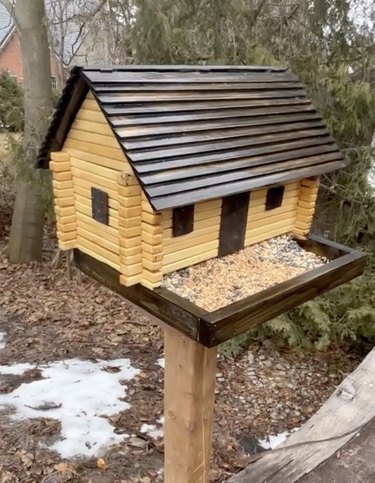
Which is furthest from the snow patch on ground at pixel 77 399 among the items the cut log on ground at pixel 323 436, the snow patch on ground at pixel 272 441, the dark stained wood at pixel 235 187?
the dark stained wood at pixel 235 187

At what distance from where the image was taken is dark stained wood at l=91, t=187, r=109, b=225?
52.7 inches

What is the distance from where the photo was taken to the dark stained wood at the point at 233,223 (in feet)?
4.79

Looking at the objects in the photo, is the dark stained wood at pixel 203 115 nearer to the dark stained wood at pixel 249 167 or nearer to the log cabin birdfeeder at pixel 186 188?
the log cabin birdfeeder at pixel 186 188

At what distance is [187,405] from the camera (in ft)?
A: 4.88

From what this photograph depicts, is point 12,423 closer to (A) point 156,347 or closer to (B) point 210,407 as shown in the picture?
(A) point 156,347

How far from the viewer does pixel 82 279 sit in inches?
181

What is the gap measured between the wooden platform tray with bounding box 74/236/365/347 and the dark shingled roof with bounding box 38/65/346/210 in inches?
11.1

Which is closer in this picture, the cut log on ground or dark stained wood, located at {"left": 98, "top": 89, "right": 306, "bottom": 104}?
dark stained wood, located at {"left": 98, "top": 89, "right": 306, "bottom": 104}

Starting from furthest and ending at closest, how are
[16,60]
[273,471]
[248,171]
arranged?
[16,60]
[273,471]
[248,171]

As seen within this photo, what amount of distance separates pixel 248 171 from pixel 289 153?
0.72 feet

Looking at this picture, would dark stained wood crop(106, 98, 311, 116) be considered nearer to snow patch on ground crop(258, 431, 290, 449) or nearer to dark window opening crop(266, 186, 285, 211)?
dark window opening crop(266, 186, 285, 211)

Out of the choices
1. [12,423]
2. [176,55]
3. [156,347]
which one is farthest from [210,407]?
[176,55]

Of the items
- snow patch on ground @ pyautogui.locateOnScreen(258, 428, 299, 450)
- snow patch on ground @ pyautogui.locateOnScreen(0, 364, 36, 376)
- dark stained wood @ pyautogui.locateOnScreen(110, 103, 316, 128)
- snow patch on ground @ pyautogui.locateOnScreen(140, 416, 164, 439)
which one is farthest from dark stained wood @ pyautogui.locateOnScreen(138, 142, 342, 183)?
snow patch on ground @ pyautogui.locateOnScreen(0, 364, 36, 376)

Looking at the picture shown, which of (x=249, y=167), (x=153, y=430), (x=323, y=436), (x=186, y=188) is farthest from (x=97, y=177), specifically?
(x=153, y=430)
